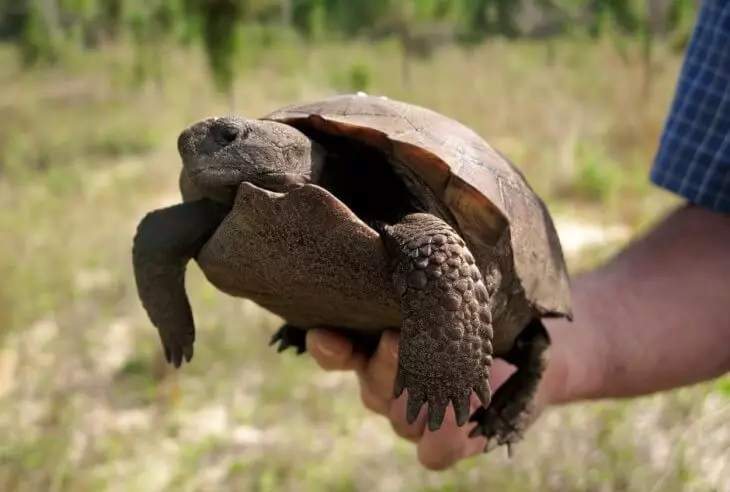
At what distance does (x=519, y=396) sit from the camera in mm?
1382

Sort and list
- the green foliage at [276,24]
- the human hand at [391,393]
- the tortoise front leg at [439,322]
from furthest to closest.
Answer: the green foliage at [276,24], the human hand at [391,393], the tortoise front leg at [439,322]

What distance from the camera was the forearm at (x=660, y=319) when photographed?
178 centimetres

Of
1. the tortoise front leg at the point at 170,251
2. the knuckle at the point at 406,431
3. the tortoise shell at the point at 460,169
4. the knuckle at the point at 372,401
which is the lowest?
the knuckle at the point at 406,431

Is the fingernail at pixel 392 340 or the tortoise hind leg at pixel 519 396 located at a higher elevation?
the fingernail at pixel 392 340

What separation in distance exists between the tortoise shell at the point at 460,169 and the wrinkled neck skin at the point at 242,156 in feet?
0.33

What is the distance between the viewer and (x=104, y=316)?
12.9ft

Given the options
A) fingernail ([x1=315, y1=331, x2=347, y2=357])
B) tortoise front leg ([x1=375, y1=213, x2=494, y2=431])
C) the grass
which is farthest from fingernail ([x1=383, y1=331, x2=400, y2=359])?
the grass

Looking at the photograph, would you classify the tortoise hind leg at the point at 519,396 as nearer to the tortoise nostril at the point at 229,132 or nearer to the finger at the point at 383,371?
the finger at the point at 383,371

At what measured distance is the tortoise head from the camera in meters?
1.09

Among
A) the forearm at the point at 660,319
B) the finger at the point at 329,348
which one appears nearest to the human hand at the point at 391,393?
the finger at the point at 329,348

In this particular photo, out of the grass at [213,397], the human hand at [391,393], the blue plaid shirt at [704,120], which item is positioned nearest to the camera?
the human hand at [391,393]

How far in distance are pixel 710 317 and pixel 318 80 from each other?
40.1 feet

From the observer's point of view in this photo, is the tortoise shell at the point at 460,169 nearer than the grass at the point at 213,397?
Yes

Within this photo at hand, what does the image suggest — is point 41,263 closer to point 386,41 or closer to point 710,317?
point 710,317
